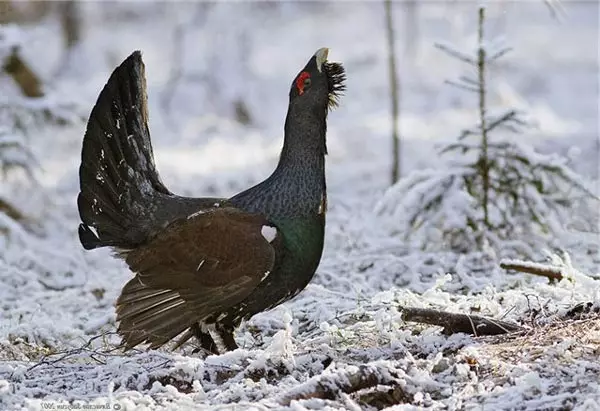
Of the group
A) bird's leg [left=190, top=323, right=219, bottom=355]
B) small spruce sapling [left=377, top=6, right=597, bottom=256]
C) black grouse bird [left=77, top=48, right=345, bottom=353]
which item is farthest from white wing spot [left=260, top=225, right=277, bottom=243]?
small spruce sapling [left=377, top=6, right=597, bottom=256]

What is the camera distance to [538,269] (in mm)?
5570

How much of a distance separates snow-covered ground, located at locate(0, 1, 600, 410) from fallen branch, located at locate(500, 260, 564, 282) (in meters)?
0.07

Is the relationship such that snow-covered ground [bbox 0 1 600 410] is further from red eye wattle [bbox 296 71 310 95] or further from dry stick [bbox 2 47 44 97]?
red eye wattle [bbox 296 71 310 95]

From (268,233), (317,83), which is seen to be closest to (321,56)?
(317,83)

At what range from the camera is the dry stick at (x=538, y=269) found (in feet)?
17.9

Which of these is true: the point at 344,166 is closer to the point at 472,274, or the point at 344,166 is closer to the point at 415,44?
the point at 472,274

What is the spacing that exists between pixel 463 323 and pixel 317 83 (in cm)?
142

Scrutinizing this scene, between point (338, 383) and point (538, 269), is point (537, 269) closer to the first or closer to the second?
point (538, 269)

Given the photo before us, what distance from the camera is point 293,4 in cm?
3394

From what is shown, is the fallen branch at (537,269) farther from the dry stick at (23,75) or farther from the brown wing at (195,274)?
the dry stick at (23,75)

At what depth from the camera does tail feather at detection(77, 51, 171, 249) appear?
5203 millimetres

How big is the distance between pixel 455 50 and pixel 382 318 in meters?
2.64

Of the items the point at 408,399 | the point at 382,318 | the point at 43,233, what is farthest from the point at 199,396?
the point at 43,233

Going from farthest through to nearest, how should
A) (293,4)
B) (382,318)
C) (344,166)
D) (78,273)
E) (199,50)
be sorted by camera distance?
(293,4), (199,50), (344,166), (78,273), (382,318)
